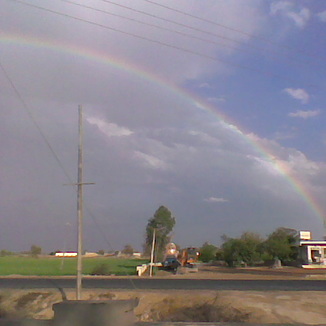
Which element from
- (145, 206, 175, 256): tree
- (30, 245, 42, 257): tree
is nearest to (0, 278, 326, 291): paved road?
(145, 206, 175, 256): tree

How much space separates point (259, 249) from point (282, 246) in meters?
5.27

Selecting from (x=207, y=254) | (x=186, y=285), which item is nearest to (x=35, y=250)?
(x=207, y=254)

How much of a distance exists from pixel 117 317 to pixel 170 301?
51.5ft

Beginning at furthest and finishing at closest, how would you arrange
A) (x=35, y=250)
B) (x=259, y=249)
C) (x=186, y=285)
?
(x=35, y=250) → (x=259, y=249) → (x=186, y=285)

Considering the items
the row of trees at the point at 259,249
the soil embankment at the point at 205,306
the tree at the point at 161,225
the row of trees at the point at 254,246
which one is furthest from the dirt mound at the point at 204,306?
the tree at the point at 161,225

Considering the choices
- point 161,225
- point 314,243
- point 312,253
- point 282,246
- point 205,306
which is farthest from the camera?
point 161,225

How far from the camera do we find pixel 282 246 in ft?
298

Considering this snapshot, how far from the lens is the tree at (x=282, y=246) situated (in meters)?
90.8

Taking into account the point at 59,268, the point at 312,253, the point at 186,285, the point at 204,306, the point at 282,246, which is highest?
the point at 282,246

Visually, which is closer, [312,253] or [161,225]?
[312,253]

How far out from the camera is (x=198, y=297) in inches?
1010

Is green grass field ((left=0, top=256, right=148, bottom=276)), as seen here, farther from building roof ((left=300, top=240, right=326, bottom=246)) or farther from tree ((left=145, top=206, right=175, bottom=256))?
building roof ((left=300, top=240, right=326, bottom=246))

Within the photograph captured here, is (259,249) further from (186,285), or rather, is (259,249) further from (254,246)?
(186,285)

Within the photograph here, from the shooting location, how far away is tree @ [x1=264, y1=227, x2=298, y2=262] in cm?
9075
